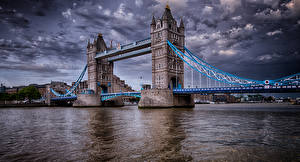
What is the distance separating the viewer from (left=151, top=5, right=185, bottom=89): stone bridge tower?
3975cm

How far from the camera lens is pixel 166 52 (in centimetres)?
3953

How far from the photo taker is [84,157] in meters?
5.80

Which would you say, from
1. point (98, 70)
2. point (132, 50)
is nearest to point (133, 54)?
point (132, 50)

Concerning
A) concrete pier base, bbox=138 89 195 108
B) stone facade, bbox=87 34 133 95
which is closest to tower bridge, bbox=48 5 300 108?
concrete pier base, bbox=138 89 195 108

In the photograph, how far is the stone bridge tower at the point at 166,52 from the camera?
39750mm

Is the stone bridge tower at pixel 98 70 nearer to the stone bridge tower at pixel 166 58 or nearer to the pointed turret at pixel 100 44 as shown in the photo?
the pointed turret at pixel 100 44

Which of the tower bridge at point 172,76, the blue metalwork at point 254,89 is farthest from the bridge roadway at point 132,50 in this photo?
the blue metalwork at point 254,89

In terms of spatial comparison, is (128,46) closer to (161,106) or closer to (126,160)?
(161,106)

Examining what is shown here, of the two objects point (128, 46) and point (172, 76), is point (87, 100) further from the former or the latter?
point (172, 76)

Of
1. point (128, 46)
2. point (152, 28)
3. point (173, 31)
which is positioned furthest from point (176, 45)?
point (128, 46)

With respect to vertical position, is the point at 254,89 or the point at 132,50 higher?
the point at 132,50

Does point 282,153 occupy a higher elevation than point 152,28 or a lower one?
lower

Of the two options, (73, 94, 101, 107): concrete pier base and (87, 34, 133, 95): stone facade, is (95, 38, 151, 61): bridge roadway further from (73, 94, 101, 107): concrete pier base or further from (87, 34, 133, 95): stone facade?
(73, 94, 101, 107): concrete pier base

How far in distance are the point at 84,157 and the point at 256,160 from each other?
4993 millimetres
